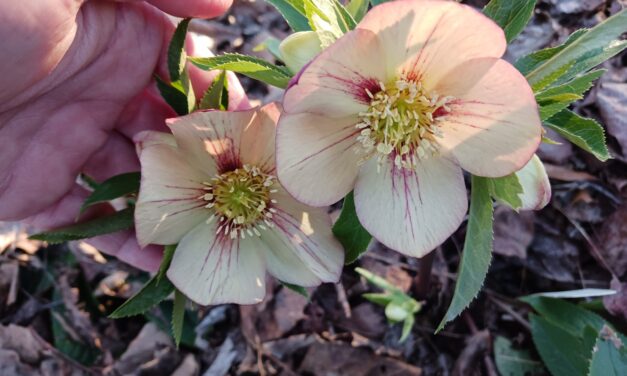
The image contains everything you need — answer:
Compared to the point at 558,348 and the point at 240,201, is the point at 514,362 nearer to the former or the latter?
the point at 558,348

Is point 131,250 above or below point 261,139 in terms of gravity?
below

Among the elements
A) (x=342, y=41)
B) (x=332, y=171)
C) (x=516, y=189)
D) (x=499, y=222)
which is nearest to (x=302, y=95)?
(x=342, y=41)

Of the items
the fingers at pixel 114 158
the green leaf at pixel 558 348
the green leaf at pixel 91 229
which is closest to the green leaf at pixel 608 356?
the green leaf at pixel 558 348

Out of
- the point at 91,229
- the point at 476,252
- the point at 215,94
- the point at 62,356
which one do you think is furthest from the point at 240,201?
the point at 62,356

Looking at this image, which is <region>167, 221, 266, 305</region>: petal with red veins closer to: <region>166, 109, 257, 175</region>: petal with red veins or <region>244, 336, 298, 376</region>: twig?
<region>166, 109, 257, 175</region>: petal with red veins

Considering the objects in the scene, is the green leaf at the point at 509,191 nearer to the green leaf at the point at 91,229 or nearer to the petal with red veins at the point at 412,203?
the petal with red veins at the point at 412,203
